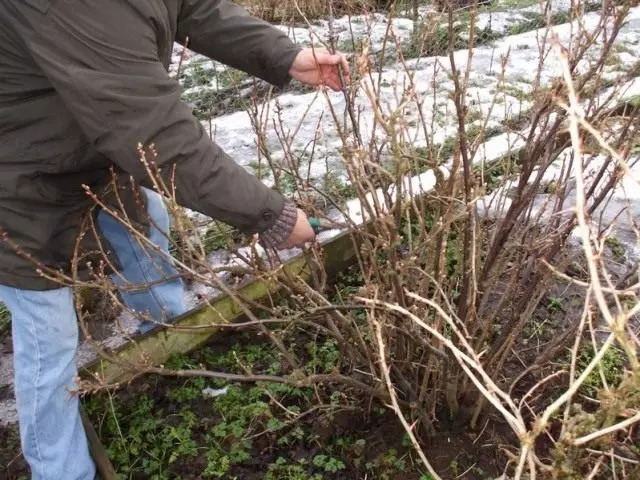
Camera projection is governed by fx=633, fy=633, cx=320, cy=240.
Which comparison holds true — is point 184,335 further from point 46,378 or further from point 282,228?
point 282,228

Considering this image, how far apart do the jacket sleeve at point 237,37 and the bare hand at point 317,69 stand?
4 centimetres

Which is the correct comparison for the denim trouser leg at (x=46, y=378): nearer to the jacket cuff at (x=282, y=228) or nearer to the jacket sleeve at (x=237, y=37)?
the jacket cuff at (x=282, y=228)

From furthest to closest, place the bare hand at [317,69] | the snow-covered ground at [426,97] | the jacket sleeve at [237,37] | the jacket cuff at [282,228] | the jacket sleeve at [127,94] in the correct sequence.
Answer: the snow-covered ground at [426,97]
the jacket sleeve at [237,37]
the bare hand at [317,69]
the jacket cuff at [282,228]
the jacket sleeve at [127,94]

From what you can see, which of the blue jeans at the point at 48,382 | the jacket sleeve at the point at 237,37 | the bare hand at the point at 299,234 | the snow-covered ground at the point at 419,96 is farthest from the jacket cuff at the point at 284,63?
the blue jeans at the point at 48,382

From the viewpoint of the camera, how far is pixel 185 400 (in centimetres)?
271

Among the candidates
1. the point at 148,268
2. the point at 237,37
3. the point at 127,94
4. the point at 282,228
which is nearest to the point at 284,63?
the point at 237,37

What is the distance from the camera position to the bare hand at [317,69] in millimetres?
2326

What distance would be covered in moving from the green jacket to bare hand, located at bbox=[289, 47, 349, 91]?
538 mm

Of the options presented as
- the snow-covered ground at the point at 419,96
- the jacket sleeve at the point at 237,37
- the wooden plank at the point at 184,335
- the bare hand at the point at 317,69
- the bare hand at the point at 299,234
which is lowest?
the wooden plank at the point at 184,335

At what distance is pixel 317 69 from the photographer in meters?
2.31

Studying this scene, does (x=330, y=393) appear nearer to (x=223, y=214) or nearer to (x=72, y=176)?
(x=223, y=214)

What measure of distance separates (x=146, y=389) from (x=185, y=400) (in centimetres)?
18

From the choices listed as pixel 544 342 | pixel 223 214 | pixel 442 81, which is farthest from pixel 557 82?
pixel 442 81

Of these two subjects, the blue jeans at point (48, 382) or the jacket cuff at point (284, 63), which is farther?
the jacket cuff at point (284, 63)
